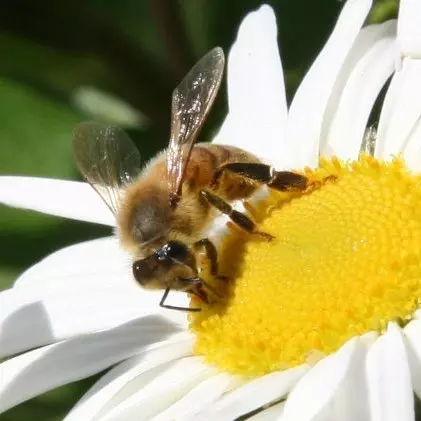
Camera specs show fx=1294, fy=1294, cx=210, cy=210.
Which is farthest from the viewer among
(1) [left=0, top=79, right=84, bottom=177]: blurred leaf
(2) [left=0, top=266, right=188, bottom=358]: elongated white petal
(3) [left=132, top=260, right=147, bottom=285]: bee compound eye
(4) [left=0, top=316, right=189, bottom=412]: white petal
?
(1) [left=0, top=79, right=84, bottom=177]: blurred leaf

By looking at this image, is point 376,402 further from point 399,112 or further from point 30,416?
point 30,416

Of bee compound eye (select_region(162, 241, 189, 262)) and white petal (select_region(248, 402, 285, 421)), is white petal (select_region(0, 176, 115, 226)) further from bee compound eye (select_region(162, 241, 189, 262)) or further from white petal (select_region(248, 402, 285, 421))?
white petal (select_region(248, 402, 285, 421))

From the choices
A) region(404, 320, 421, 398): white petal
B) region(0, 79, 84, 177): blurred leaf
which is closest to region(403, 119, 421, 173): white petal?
region(404, 320, 421, 398): white petal

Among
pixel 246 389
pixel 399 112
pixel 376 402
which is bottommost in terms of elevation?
pixel 376 402

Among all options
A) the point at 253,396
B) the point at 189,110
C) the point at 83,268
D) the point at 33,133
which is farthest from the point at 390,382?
the point at 33,133

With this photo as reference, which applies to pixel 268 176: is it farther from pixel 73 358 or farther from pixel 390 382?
pixel 390 382

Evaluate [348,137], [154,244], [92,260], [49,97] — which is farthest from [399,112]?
[49,97]
